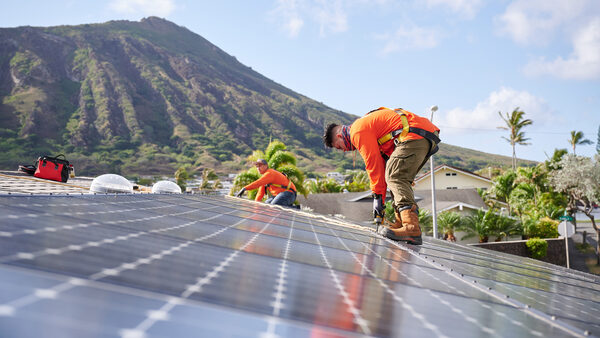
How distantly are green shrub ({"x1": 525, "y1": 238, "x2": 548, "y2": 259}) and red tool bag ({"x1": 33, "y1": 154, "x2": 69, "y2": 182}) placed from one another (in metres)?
25.5

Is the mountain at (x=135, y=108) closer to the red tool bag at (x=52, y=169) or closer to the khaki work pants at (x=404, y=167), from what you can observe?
the red tool bag at (x=52, y=169)

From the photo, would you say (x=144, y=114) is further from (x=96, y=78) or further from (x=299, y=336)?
(x=299, y=336)

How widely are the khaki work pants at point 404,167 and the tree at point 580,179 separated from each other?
3707 cm

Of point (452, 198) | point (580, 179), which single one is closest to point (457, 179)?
point (452, 198)

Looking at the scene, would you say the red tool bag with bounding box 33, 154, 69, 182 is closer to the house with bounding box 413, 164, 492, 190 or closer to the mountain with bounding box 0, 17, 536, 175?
the house with bounding box 413, 164, 492, 190

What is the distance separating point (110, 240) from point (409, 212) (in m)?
3.14

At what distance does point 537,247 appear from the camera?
24875 mm

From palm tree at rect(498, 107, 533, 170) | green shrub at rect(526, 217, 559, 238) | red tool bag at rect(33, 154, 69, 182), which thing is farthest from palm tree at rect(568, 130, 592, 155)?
red tool bag at rect(33, 154, 69, 182)

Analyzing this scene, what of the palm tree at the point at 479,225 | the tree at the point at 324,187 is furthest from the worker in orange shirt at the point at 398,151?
the tree at the point at 324,187

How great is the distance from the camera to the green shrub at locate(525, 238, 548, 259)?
979 inches

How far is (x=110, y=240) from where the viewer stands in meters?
1.58

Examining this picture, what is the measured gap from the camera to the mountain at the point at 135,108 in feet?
352

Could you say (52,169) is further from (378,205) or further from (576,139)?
(576,139)

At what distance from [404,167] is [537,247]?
25.4m
